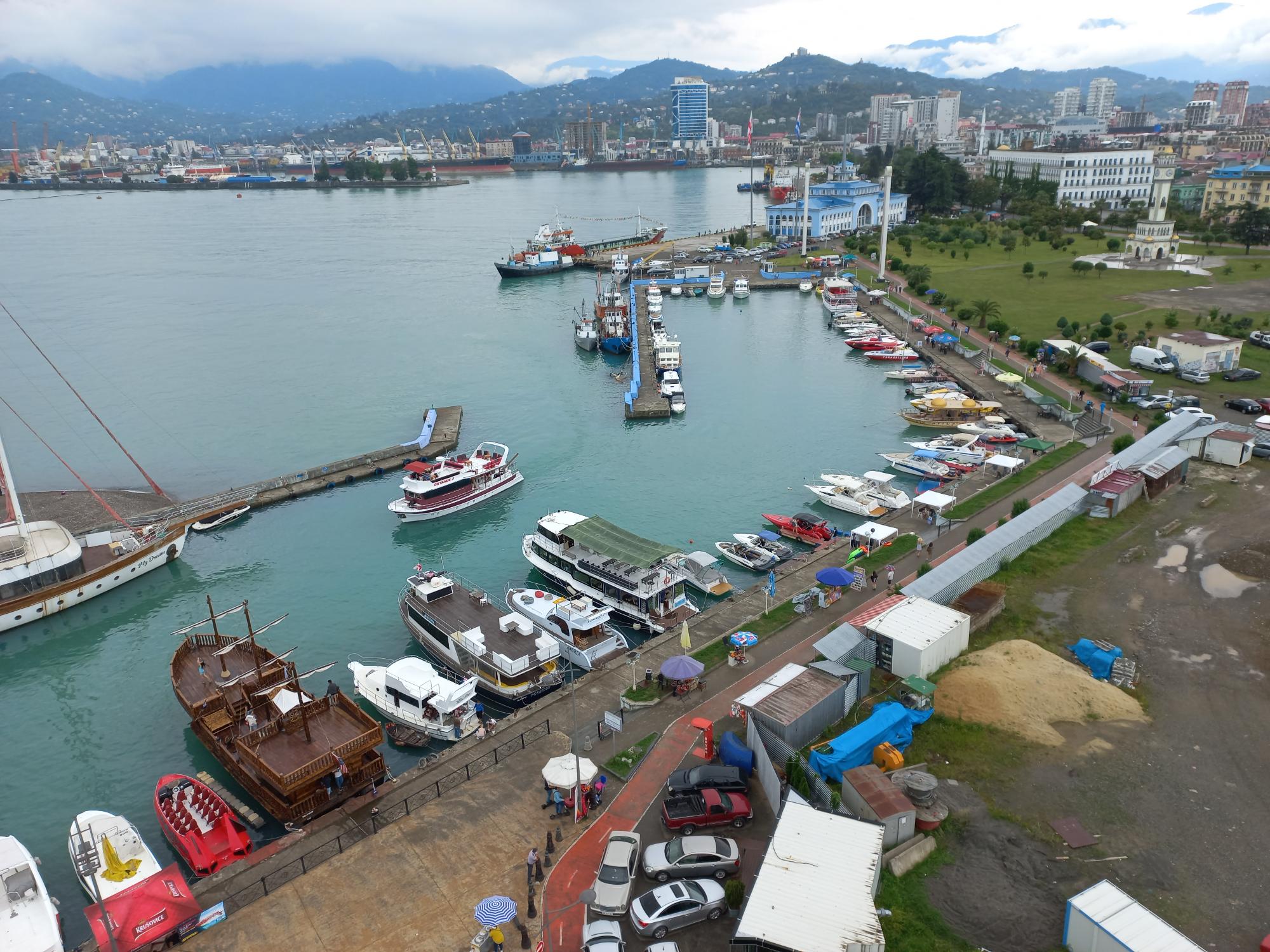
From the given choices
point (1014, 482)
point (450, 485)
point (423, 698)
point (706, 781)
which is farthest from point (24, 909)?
point (1014, 482)

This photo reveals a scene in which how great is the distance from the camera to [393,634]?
27.3 metres

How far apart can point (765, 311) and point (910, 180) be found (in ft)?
188

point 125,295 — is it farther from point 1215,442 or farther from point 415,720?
point 1215,442

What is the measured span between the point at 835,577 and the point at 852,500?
9.66 metres

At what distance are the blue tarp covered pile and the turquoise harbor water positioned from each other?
1099 centimetres

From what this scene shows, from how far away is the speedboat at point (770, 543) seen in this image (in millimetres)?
30344

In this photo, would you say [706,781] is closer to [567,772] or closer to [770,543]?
[567,772]

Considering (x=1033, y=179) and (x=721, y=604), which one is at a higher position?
(x=1033, y=179)

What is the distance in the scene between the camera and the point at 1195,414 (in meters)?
36.5

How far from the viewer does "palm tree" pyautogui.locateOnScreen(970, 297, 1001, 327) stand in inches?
2319

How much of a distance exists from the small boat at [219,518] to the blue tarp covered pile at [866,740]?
1168 inches

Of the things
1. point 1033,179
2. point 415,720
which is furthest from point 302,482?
point 1033,179

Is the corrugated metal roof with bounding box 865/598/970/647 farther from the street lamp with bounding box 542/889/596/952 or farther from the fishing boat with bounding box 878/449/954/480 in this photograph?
the fishing boat with bounding box 878/449/954/480

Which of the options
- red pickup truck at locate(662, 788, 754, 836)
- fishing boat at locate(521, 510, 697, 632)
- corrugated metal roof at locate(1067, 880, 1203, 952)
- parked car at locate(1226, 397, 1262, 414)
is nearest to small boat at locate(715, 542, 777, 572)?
fishing boat at locate(521, 510, 697, 632)
